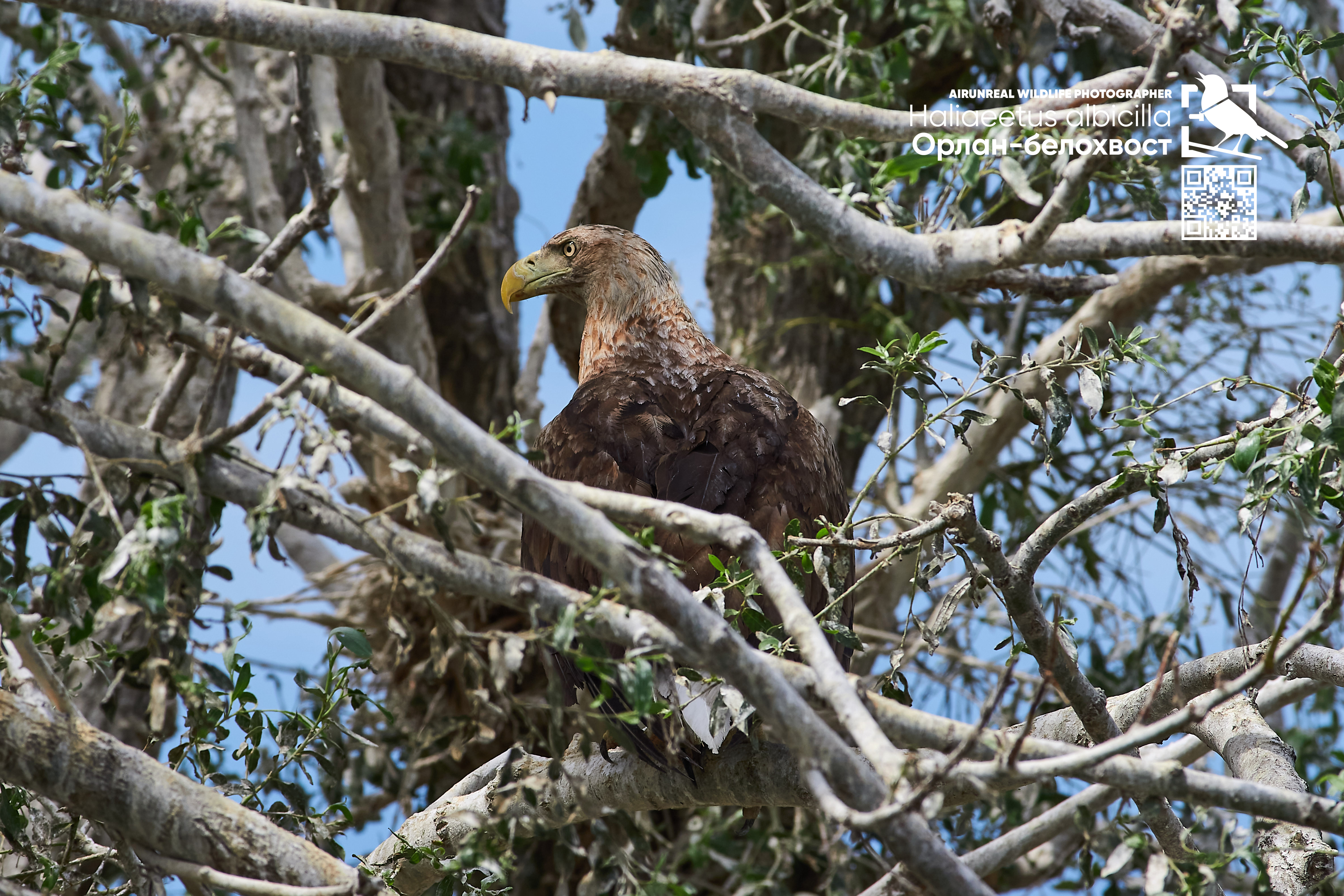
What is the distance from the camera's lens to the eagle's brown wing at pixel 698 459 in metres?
2.92

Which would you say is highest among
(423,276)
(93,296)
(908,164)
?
(908,164)

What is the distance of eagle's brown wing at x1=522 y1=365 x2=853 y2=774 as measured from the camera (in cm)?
292

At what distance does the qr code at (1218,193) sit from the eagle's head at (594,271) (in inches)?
73.3

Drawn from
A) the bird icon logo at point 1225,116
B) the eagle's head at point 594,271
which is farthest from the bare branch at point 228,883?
the eagle's head at point 594,271

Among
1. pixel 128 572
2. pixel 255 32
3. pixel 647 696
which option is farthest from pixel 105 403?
pixel 647 696

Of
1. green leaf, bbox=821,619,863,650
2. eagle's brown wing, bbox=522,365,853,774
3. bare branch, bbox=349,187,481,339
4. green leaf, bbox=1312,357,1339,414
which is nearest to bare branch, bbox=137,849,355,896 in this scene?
bare branch, bbox=349,187,481,339

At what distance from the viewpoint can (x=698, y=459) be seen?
3047mm

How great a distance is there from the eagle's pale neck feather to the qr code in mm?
1649

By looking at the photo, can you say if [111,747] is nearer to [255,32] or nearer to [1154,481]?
[255,32]

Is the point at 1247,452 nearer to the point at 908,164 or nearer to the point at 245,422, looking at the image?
the point at 908,164

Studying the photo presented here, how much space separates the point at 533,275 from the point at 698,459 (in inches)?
63.9

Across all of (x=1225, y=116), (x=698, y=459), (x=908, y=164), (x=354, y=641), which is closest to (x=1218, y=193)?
(x=1225, y=116)

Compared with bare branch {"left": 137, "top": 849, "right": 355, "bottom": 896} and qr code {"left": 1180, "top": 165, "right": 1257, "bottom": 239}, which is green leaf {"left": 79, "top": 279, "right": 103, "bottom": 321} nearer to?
bare branch {"left": 137, "top": 849, "right": 355, "bottom": 896}

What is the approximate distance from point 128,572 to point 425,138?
15.9ft
